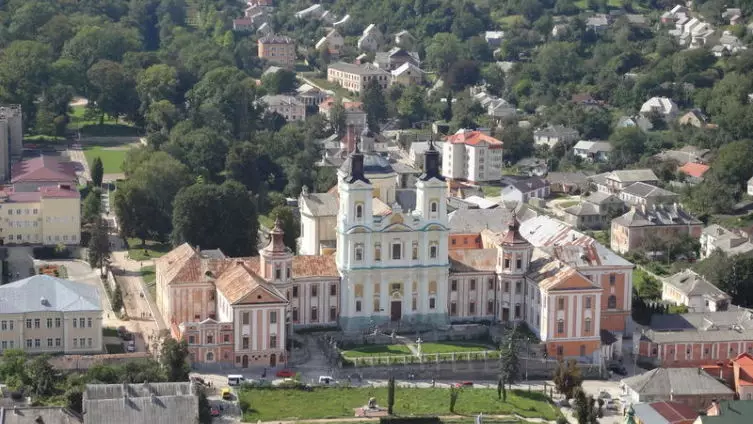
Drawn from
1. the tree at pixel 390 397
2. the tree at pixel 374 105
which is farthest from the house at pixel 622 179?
the tree at pixel 390 397

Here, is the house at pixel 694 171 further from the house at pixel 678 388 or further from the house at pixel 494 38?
the house at pixel 494 38

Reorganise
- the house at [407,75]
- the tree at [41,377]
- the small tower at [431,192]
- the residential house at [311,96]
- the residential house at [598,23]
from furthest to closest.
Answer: the residential house at [598,23] → the house at [407,75] → the residential house at [311,96] → the small tower at [431,192] → the tree at [41,377]

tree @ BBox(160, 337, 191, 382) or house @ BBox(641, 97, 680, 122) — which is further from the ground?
house @ BBox(641, 97, 680, 122)

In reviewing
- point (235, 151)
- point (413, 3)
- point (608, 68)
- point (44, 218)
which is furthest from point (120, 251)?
point (413, 3)

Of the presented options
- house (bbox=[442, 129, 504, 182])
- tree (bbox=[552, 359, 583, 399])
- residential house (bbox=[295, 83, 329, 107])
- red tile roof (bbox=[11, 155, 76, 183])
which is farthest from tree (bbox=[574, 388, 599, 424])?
residential house (bbox=[295, 83, 329, 107])

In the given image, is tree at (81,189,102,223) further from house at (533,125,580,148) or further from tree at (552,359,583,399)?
house at (533,125,580,148)

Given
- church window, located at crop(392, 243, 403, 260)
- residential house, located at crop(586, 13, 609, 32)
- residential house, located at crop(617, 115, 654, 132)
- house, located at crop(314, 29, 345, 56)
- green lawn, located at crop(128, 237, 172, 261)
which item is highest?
residential house, located at crop(586, 13, 609, 32)
